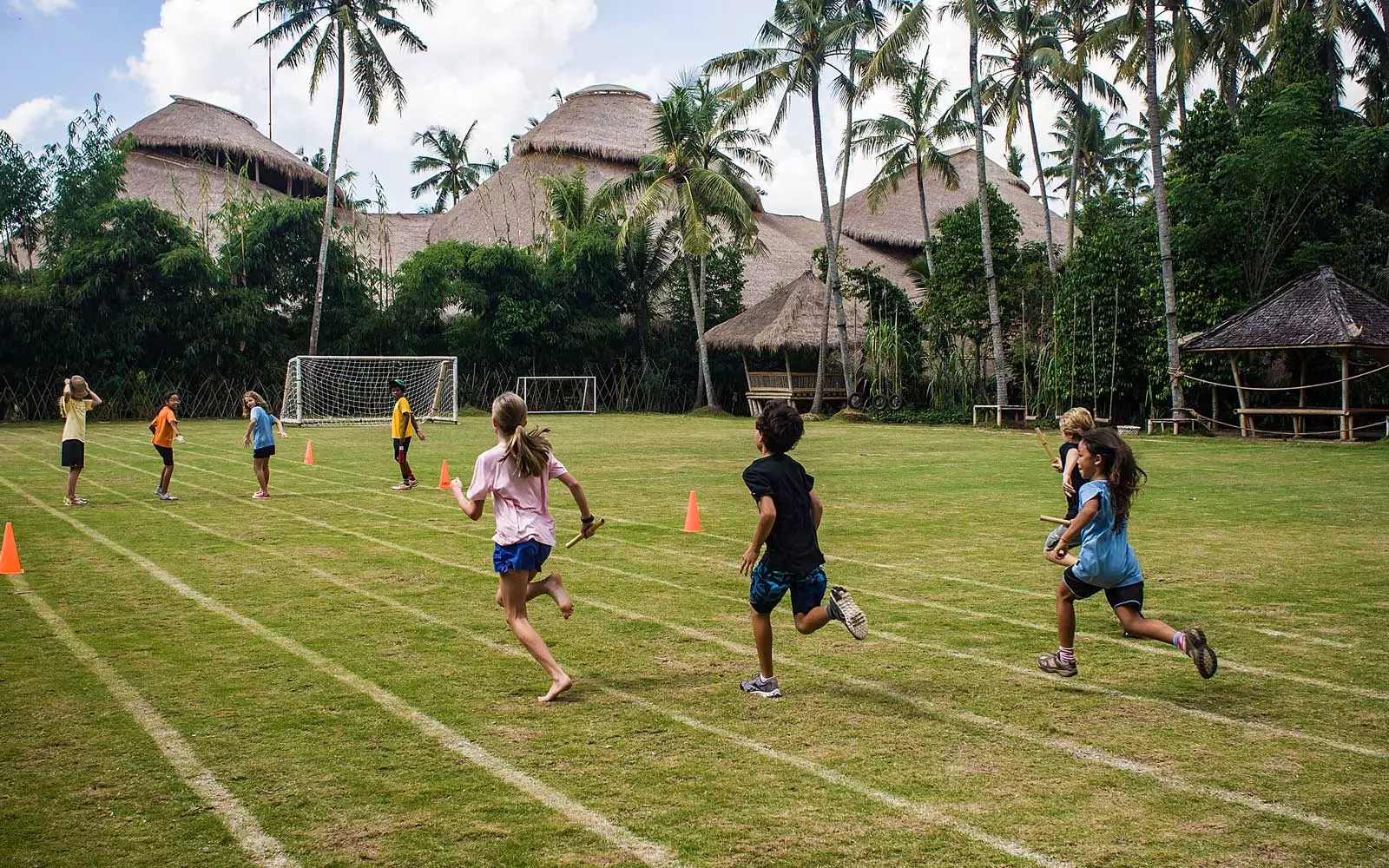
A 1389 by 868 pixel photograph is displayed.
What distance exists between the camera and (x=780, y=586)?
5.40m

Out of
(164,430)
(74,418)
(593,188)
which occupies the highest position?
(593,188)

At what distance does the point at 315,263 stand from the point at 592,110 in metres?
18.3

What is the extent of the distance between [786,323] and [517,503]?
32.3 m

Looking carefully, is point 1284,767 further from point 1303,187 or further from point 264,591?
point 1303,187

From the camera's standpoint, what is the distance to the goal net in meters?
33.3

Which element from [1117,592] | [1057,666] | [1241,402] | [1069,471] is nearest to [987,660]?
[1057,666]

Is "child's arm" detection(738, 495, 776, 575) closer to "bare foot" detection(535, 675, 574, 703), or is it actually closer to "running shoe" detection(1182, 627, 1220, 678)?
"bare foot" detection(535, 675, 574, 703)

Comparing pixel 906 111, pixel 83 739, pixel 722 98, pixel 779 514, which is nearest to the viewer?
pixel 83 739

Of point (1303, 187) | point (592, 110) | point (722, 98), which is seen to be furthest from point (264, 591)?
point (592, 110)

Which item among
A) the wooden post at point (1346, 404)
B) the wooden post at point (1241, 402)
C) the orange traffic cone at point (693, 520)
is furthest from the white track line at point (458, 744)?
the wooden post at point (1241, 402)

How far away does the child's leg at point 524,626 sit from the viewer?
543 cm

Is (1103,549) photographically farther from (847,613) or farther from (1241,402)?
(1241,402)

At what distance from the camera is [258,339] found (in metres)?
35.8

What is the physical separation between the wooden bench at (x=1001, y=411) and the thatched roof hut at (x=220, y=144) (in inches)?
1148
